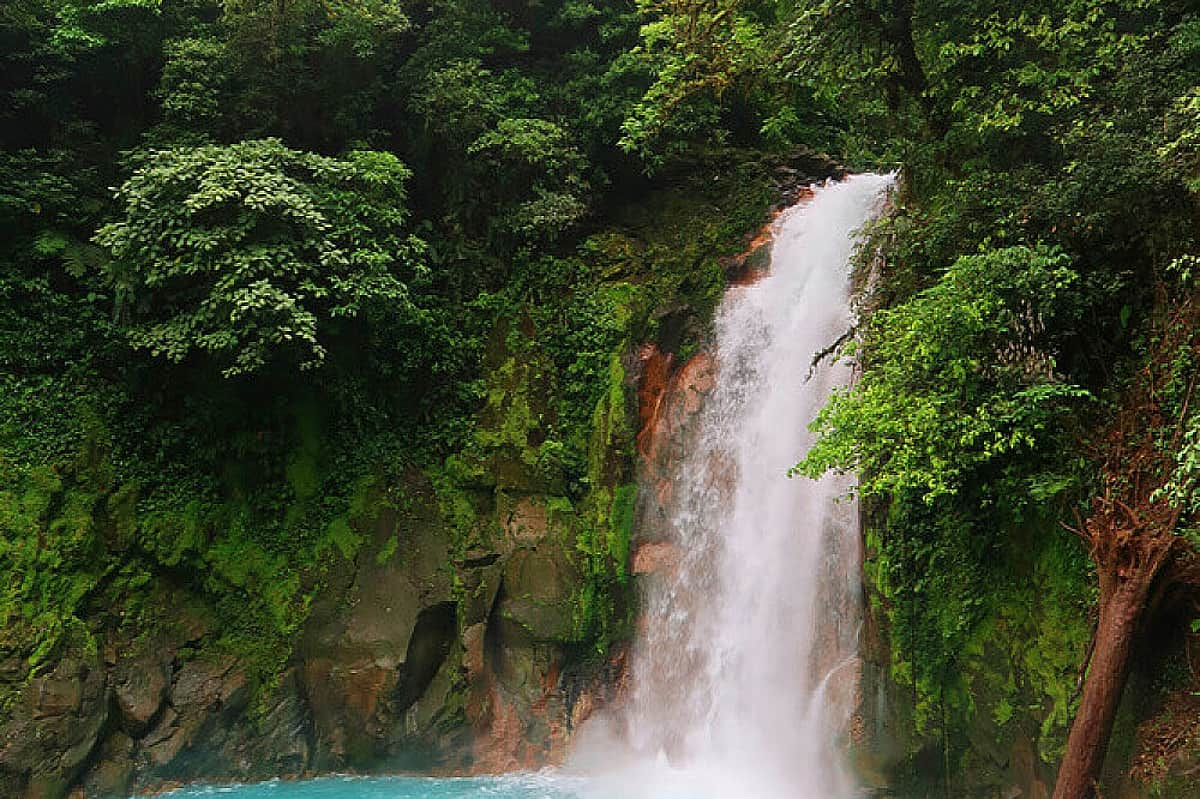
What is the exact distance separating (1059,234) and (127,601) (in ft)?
33.9

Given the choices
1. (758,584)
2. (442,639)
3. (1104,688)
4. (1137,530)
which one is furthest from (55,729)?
(1137,530)

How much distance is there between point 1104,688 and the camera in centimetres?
532

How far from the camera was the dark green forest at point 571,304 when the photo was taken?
5938 millimetres

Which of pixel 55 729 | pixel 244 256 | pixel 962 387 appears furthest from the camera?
pixel 244 256

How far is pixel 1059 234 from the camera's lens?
6234mm

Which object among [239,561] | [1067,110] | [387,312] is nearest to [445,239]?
[387,312]

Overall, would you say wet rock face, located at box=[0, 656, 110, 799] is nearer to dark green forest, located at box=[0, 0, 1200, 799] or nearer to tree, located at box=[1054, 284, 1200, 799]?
dark green forest, located at box=[0, 0, 1200, 799]

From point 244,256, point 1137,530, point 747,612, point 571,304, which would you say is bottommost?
point 747,612

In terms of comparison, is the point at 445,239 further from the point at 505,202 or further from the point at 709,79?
the point at 709,79

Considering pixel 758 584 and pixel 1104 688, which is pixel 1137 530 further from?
pixel 758 584

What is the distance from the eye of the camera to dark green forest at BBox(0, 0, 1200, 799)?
19.5ft

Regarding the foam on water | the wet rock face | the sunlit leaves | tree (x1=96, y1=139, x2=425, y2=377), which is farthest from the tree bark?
the wet rock face

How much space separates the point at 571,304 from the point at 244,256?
178 inches

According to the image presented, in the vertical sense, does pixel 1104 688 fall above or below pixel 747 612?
below
